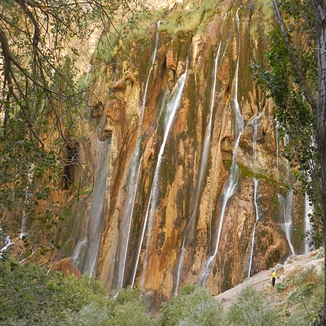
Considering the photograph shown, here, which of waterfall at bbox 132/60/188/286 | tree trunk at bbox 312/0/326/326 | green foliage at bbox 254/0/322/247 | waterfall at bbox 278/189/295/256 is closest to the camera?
tree trunk at bbox 312/0/326/326

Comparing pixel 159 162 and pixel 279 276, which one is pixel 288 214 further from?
pixel 159 162

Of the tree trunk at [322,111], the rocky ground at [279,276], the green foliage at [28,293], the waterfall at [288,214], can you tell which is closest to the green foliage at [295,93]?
the tree trunk at [322,111]

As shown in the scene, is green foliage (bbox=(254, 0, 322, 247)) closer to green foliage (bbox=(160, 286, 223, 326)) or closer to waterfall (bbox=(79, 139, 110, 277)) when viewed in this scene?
green foliage (bbox=(160, 286, 223, 326))

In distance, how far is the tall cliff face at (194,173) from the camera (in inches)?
758

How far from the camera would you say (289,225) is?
18906 millimetres

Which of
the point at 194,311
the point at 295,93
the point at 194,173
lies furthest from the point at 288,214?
the point at 295,93

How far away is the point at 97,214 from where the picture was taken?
1096 inches

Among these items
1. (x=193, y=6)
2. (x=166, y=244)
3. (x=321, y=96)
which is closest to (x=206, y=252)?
(x=166, y=244)

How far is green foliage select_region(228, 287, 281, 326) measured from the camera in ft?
36.1

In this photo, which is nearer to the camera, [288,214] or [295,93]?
[295,93]

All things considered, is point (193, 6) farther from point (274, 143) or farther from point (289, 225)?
point (289, 225)

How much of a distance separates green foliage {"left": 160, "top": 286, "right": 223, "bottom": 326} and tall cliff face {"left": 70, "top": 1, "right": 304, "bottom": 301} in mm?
3017

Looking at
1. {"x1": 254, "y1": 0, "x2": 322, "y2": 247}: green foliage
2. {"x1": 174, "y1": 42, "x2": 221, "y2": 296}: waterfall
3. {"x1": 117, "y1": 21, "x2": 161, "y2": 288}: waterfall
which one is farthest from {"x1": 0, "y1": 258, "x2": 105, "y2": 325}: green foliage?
{"x1": 117, "y1": 21, "x2": 161, "y2": 288}: waterfall

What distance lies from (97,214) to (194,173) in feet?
25.4
